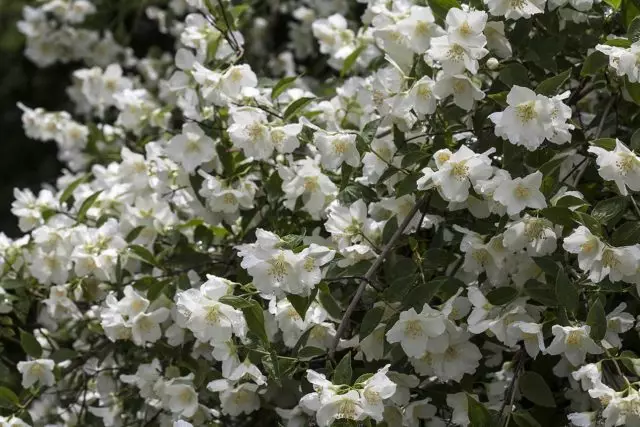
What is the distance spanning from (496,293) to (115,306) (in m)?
0.65

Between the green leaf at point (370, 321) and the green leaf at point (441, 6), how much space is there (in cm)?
50

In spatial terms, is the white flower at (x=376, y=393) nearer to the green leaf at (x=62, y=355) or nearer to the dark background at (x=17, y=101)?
the green leaf at (x=62, y=355)

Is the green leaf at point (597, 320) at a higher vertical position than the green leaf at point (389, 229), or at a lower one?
higher

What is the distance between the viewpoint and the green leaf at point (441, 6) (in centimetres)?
151

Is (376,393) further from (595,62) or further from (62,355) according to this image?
(62,355)

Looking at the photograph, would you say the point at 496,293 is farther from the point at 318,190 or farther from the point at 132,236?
the point at 132,236

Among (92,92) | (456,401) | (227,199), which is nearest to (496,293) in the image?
(456,401)

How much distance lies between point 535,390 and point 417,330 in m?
0.23

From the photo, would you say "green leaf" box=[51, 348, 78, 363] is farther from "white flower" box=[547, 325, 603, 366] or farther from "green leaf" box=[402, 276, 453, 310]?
"white flower" box=[547, 325, 603, 366]

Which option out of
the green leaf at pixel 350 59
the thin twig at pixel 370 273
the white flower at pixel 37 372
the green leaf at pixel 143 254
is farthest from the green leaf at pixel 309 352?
the green leaf at pixel 350 59

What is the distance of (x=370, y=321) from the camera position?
1.38 meters

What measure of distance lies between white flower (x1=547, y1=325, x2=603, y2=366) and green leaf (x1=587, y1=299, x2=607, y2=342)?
14 mm

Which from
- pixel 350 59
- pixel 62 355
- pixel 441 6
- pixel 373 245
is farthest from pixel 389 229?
pixel 62 355

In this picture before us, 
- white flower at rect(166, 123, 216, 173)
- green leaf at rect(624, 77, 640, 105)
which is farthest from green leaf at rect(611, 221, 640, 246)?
white flower at rect(166, 123, 216, 173)
